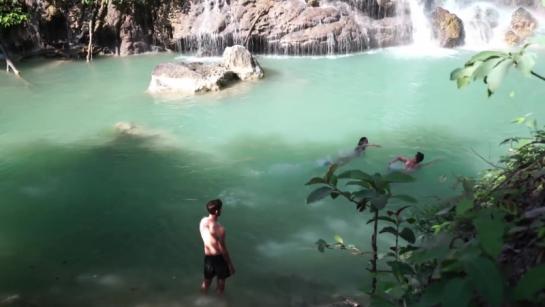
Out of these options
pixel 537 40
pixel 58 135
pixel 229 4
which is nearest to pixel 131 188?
pixel 58 135

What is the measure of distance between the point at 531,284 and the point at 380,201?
3.16 ft

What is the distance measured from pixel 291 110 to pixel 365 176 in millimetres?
9383

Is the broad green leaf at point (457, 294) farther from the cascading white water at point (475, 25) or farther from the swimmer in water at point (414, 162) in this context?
the cascading white water at point (475, 25)

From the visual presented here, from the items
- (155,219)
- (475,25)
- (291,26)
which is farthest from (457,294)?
(475,25)

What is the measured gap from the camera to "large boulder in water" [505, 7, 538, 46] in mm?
17234

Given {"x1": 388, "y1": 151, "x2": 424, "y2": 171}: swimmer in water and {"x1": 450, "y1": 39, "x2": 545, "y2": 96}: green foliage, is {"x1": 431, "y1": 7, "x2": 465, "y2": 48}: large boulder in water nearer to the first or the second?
{"x1": 388, "y1": 151, "x2": 424, "y2": 171}: swimmer in water

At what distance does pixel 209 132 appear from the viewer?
10547 mm

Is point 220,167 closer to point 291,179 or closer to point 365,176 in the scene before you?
point 291,179

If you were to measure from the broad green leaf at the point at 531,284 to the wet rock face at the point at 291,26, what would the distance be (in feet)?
51.5

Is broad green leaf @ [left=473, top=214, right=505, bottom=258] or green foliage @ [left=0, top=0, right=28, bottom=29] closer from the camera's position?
broad green leaf @ [left=473, top=214, right=505, bottom=258]

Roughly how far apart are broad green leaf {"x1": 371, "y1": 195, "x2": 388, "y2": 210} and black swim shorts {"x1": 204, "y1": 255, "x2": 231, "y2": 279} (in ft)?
10.7

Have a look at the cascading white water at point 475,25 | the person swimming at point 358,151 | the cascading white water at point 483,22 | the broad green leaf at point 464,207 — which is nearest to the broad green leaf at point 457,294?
the broad green leaf at point 464,207

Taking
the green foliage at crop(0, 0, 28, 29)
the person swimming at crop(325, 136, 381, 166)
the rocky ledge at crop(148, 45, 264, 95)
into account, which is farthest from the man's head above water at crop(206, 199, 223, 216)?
the green foliage at crop(0, 0, 28, 29)

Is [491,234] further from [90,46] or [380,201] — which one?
[90,46]
